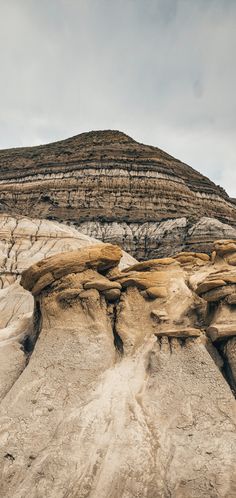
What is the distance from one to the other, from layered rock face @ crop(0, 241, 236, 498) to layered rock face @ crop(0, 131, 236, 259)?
3558 cm

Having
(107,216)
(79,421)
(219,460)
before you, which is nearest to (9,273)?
(107,216)

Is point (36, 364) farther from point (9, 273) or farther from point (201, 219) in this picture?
point (201, 219)

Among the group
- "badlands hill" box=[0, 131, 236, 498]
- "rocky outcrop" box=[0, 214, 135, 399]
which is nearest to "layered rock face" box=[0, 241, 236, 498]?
"badlands hill" box=[0, 131, 236, 498]

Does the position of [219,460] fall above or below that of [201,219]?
below

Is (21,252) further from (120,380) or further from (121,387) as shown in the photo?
(121,387)

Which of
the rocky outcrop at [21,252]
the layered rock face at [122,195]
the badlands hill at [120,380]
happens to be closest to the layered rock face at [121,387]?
the badlands hill at [120,380]

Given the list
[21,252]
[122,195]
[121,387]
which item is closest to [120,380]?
[121,387]

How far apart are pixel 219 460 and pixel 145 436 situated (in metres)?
1.89

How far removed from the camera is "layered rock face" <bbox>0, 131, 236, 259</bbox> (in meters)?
54.3

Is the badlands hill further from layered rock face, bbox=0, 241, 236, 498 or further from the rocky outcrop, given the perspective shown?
the rocky outcrop

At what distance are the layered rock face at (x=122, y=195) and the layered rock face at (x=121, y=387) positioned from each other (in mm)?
35578

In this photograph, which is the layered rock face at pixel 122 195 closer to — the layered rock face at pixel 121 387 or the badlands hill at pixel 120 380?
the badlands hill at pixel 120 380

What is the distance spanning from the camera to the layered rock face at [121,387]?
33.8ft

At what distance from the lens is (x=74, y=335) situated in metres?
14.1
